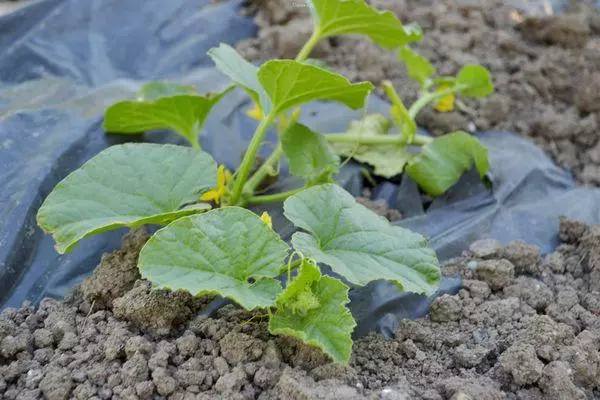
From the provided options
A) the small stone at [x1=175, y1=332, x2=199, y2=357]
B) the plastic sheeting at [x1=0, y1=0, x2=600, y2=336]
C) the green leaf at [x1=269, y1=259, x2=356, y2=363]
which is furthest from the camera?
the plastic sheeting at [x1=0, y1=0, x2=600, y2=336]

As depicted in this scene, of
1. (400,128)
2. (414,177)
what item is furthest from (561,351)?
(400,128)

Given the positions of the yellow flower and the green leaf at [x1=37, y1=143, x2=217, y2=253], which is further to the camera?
the yellow flower

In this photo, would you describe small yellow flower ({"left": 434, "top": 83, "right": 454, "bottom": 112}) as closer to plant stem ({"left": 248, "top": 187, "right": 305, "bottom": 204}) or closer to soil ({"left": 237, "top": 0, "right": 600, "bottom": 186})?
soil ({"left": 237, "top": 0, "right": 600, "bottom": 186})

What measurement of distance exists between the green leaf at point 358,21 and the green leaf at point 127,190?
0.58 meters

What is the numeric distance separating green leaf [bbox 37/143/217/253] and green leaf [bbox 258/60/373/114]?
9.4 inches

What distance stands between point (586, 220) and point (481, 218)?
33cm

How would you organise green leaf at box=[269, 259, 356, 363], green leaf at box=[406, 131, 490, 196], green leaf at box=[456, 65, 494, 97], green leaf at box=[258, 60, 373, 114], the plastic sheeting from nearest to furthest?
green leaf at box=[269, 259, 356, 363], green leaf at box=[258, 60, 373, 114], the plastic sheeting, green leaf at box=[406, 131, 490, 196], green leaf at box=[456, 65, 494, 97]

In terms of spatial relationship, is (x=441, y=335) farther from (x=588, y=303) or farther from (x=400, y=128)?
(x=400, y=128)

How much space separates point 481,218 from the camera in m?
2.04

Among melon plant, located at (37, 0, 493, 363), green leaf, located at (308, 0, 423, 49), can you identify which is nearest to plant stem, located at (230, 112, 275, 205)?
melon plant, located at (37, 0, 493, 363)

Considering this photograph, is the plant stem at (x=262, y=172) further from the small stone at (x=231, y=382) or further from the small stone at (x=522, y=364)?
the small stone at (x=522, y=364)

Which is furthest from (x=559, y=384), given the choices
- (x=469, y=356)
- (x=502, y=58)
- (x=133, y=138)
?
(x=502, y=58)

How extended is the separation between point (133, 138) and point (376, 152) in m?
0.76

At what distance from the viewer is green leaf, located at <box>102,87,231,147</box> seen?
1888 mm
